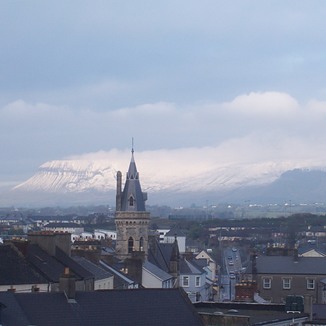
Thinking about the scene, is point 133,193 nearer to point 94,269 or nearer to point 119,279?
point 119,279

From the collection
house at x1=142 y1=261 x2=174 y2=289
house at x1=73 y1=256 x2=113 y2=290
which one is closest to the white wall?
A: house at x1=73 y1=256 x2=113 y2=290

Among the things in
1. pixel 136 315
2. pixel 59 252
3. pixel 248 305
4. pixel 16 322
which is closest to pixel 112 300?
pixel 136 315

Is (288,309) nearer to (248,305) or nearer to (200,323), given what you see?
(248,305)

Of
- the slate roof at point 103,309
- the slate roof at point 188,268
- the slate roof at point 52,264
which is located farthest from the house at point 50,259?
the slate roof at point 188,268

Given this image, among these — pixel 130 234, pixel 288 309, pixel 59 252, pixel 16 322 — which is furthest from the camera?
pixel 130 234

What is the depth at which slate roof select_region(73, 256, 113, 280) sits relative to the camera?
63.7m

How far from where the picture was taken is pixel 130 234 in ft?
322

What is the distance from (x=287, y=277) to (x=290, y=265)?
136 cm

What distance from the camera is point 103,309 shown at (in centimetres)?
4203

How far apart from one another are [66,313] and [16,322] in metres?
2.23

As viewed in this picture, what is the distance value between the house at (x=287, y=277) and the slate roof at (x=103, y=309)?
39673mm

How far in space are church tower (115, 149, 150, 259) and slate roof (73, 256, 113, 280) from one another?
84.7 feet

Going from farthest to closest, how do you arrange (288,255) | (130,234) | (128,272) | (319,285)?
(130,234) → (288,255) → (319,285) → (128,272)

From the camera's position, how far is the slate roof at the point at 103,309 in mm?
40219
